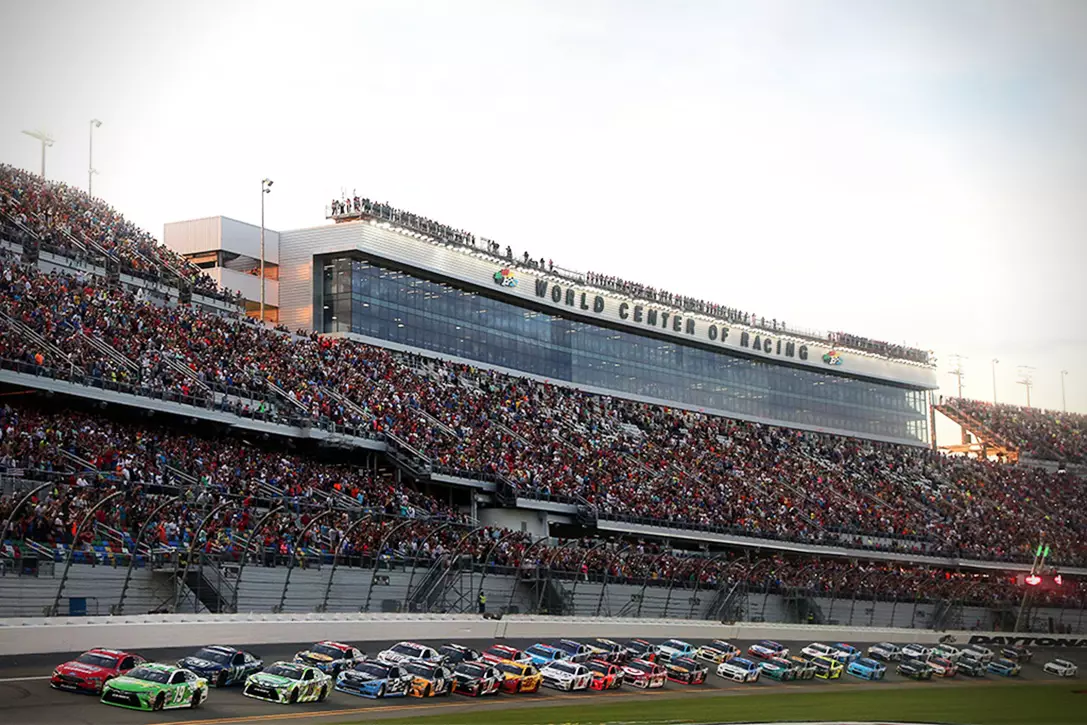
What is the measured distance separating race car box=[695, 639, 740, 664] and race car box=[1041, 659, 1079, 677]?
80.1 feet

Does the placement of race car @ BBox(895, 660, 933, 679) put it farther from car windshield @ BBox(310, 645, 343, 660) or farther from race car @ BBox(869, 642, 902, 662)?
car windshield @ BBox(310, 645, 343, 660)

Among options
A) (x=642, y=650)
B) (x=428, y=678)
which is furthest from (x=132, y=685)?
(x=642, y=650)

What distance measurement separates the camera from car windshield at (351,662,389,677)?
44531 mm

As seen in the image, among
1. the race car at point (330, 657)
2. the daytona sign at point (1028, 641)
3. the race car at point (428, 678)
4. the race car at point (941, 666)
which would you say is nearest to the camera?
the race car at point (330, 657)

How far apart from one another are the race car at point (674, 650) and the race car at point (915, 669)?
14.6m

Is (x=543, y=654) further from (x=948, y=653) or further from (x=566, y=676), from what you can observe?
(x=948, y=653)

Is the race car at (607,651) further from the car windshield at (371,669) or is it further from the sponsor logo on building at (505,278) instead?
the sponsor logo on building at (505,278)

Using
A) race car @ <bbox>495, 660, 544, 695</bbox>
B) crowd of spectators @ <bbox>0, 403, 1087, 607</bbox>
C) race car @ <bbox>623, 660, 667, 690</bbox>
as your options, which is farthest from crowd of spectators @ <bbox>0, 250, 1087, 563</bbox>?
race car @ <bbox>495, 660, 544, 695</bbox>

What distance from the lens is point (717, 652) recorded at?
62.7 meters

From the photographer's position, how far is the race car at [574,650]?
54.2m

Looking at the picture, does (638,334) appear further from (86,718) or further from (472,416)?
(86,718)

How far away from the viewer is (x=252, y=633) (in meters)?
48.2

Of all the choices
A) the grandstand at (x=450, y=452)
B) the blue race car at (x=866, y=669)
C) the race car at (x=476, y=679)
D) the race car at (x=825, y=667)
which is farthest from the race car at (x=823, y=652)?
the race car at (x=476, y=679)

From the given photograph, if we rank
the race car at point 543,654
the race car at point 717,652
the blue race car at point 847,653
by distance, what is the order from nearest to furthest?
the race car at point 543,654 < the race car at point 717,652 < the blue race car at point 847,653
